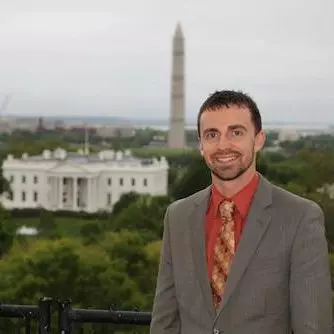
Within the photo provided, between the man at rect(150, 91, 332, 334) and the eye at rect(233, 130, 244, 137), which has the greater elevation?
the eye at rect(233, 130, 244, 137)

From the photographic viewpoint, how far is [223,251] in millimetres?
3424

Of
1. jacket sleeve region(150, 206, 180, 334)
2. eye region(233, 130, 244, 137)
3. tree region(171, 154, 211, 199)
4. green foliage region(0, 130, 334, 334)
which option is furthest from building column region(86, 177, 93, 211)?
eye region(233, 130, 244, 137)

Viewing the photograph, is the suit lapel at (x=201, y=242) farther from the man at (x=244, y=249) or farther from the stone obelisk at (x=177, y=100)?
the stone obelisk at (x=177, y=100)

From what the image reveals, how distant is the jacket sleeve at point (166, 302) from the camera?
359 cm

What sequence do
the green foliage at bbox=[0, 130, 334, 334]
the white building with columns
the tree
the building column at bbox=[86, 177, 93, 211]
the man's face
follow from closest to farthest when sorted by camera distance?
the man's face → the green foliage at bbox=[0, 130, 334, 334] → the tree → the building column at bbox=[86, 177, 93, 211] → the white building with columns

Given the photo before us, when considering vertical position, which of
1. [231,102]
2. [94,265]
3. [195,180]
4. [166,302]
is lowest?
[195,180]

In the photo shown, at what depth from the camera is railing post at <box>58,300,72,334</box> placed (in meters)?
4.80

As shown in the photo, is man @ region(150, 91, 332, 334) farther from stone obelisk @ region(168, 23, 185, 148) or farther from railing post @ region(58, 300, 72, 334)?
stone obelisk @ region(168, 23, 185, 148)

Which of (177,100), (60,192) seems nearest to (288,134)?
(177,100)

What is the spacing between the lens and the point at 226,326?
339cm

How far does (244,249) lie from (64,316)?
174 cm

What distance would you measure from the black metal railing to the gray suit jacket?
1.18m

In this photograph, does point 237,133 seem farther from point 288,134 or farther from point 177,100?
point 288,134

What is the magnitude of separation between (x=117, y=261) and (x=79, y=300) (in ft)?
14.0
